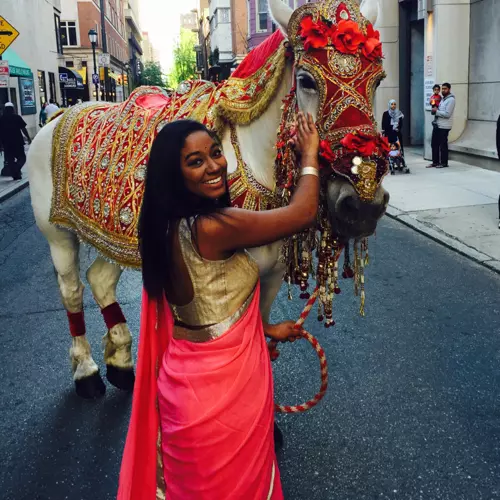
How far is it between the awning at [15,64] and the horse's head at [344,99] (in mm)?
25291

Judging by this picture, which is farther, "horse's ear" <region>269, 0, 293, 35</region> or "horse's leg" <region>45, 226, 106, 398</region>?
"horse's leg" <region>45, 226, 106, 398</region>

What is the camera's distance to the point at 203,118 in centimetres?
321

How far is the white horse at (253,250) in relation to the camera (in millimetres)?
2555

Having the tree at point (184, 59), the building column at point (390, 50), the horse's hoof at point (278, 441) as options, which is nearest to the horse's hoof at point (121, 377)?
the horse's hoof at point (278, 441)

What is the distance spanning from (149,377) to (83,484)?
1.22 m

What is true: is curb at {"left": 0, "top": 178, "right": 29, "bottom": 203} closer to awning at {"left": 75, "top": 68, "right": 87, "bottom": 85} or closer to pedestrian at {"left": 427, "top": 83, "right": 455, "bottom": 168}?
pedestrian at {"left": 427, "top": 83, "right": 455, "bottom": 168}

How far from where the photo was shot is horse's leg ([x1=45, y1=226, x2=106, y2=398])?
4332mm

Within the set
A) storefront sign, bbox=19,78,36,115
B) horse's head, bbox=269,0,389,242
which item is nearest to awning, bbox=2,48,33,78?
storefront sign, bbox=19,78,36,115

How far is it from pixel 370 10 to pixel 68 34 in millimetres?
52831

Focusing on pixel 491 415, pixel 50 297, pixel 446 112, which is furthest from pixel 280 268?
pixel 446 112

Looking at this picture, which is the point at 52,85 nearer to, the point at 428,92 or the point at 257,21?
the point at 257,21

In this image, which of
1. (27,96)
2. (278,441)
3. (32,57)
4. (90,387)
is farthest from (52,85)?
(278,441)

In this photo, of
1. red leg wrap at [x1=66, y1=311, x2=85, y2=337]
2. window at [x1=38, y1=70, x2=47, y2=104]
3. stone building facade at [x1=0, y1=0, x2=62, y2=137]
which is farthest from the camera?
window at [x1=38, y1=70, x2=47, y2=104]

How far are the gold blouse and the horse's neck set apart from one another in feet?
2.70
